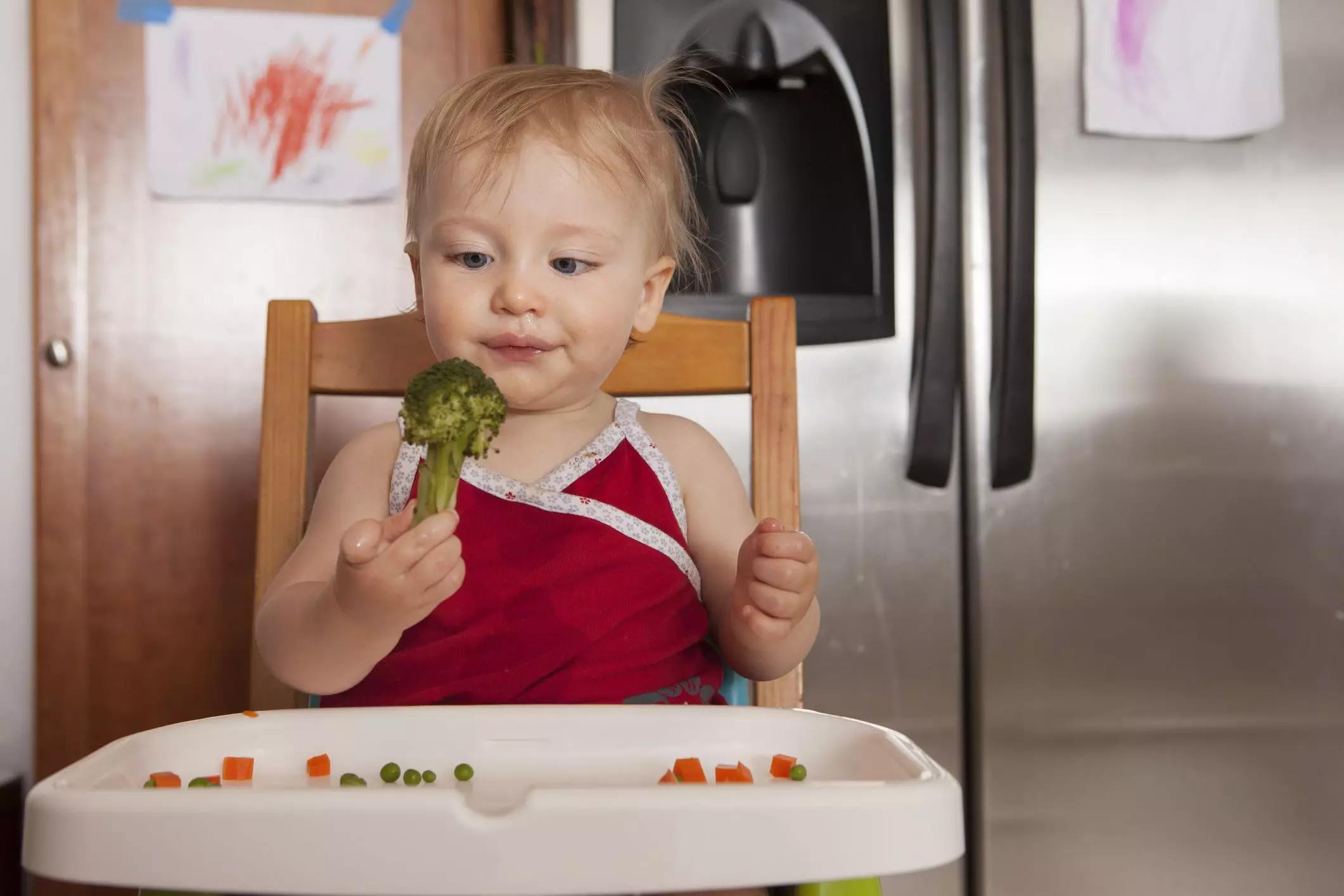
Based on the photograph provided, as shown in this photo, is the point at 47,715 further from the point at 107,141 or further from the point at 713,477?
the point at 713,477

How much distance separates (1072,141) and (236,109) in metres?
1.15

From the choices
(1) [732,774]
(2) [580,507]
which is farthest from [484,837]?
(2) [580,507]

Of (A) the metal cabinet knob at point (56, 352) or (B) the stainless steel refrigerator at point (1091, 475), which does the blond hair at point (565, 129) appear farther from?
(A) the metal cabinet knob at point (56, 352)

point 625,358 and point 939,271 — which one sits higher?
point 939,271

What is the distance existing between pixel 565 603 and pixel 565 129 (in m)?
0.37

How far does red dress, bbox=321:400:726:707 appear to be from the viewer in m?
0.83

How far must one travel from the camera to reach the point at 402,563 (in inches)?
24.3

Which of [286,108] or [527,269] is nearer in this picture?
[527,269]

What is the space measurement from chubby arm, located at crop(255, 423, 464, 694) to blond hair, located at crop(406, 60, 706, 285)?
0.72 ft

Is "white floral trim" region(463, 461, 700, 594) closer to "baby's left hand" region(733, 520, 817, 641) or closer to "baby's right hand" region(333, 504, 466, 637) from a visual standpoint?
"baby's left hand" region(733, 520, 817, 641)

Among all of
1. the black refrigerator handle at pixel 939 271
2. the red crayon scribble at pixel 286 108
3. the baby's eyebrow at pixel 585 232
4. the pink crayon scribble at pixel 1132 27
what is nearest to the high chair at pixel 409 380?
the baby's eyebrow at pixel 585 232

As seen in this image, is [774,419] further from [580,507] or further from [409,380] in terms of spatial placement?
[409,380]

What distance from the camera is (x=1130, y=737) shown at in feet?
4.98

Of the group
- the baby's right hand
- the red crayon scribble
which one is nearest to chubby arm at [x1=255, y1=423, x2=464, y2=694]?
the baby's right hand
